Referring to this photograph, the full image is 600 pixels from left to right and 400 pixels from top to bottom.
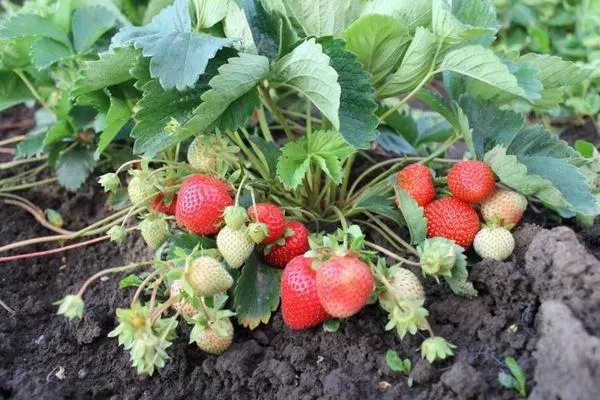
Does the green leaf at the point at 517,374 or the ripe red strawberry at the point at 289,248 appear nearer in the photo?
the green leaf at the point at 517,374

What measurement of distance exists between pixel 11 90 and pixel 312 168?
3.39 feet

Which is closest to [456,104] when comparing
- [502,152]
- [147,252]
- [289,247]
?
[502,152]

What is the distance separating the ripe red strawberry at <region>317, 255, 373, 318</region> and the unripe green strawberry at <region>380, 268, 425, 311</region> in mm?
49

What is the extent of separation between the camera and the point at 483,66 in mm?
1400

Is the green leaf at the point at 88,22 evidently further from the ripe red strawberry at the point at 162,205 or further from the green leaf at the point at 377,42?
the green leaf at the point at 377,42

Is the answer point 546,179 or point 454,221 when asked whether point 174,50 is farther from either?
point 546,179

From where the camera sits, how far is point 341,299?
1267 mm

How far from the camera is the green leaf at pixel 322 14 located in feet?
4.85

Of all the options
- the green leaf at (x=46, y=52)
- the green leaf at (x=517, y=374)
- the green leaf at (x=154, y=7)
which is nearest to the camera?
the green leaf at (x=517, y=374)

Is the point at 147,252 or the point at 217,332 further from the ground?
the point at 217,332

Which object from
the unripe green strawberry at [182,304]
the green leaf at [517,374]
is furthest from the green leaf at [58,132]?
the green leaf at [517,374]

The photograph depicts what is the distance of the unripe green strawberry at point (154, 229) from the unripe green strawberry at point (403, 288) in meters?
0.53

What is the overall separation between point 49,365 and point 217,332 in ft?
1.37

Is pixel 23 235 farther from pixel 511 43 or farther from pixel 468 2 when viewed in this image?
pixel 511 43
